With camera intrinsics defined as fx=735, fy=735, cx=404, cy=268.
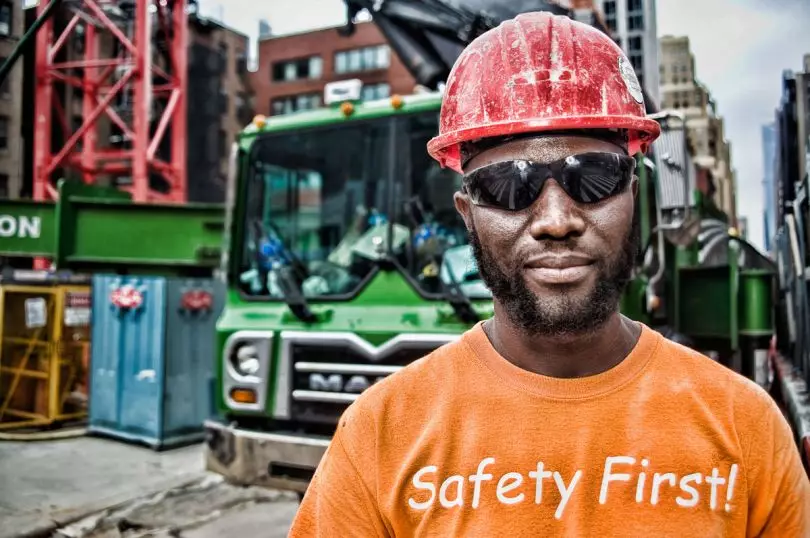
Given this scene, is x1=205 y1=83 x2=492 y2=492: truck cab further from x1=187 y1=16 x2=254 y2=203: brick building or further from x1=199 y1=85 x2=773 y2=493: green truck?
x1=187 y1=16 x2=254 y2=203: brick building

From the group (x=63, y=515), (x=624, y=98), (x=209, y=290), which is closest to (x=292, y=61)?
(x=209, y=290)

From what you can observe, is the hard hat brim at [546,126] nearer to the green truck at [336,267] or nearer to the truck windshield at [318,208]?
the green truck at [336,267]

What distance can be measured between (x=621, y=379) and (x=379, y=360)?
298 cm

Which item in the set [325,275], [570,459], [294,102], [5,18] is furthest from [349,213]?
[294,102]

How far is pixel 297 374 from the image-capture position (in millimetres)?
4633

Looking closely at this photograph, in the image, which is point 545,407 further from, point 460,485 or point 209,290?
point 209,290

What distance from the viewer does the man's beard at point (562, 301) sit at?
1448 millimetres

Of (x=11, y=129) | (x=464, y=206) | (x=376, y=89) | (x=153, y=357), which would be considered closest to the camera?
(x=464, y=206)

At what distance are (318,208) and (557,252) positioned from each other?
3662 millimetres

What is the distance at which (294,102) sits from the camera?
48344 millimetres

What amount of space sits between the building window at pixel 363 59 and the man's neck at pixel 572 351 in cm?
4280

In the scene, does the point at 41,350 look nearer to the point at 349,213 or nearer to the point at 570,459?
the point at 349,213

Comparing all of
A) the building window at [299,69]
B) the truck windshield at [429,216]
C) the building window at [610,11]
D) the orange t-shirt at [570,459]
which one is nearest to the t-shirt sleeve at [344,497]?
the orange t-shirt at [570,459]

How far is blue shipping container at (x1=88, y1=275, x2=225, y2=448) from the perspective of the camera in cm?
789
